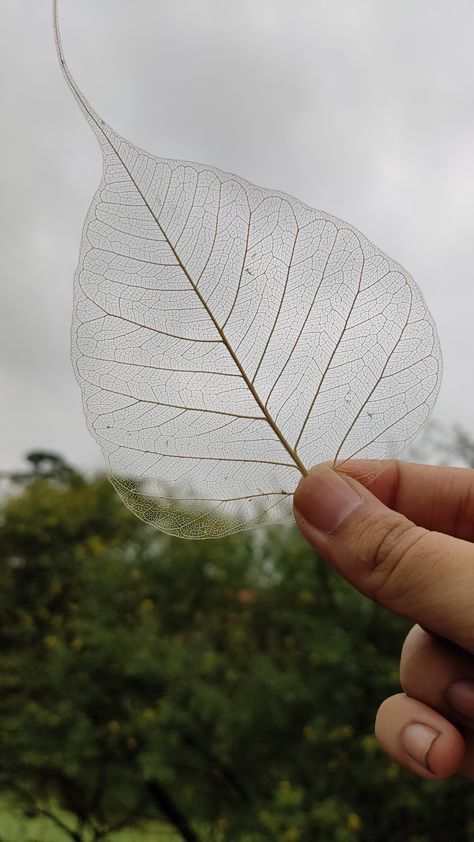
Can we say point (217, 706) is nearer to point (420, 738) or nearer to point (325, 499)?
point (420, 738)

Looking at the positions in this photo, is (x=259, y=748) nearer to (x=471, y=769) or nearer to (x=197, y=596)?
(x=197, y=596)

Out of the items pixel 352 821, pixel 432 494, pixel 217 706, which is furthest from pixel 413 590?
pixel 217 706

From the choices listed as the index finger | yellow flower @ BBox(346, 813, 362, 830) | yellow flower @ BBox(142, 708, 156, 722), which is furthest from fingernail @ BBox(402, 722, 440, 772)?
yellow flower @ BBox(142, 708, 156, 722)

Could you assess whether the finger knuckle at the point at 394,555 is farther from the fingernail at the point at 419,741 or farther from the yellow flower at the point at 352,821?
the yellow flower at the point at 352,821

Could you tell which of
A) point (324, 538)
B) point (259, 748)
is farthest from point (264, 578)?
point (324, 538)

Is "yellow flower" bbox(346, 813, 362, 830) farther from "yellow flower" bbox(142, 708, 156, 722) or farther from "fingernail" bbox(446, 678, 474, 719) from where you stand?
"fingernail" bbox(446, 678, 474, 719)

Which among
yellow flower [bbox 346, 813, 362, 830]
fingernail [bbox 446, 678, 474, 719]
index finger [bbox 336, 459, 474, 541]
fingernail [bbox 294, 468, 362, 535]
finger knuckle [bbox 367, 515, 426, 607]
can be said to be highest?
index finger [bbox 336, 459, 474, 541]
